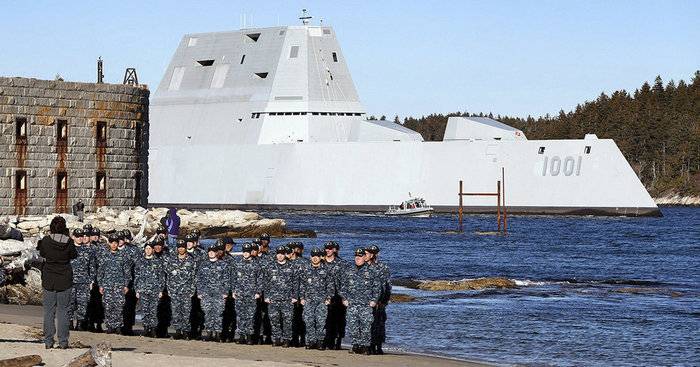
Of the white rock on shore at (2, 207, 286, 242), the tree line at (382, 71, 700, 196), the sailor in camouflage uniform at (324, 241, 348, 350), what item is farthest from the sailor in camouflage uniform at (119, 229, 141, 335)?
the tree line at (382, 71, 700, 196)

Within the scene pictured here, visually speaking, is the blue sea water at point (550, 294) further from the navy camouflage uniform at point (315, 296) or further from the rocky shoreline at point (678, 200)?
the rocky shoreline at point (678, 200)

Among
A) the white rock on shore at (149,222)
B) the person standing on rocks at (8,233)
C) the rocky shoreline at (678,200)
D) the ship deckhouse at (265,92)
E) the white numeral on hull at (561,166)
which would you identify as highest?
the ship deckhouse at (265,92)

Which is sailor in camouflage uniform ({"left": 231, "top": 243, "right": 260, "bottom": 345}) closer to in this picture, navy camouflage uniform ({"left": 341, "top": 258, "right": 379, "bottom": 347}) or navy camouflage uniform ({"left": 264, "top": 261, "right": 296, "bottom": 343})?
navy camouflage uniform ({"left": 264, "top": 261, "right": 296, "bottom": 343})

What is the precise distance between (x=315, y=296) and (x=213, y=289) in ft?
5.42

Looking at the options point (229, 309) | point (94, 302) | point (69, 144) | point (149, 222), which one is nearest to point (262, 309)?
point (229, 309)

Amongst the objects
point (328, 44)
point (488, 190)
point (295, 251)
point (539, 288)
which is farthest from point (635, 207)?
point (295, 251)

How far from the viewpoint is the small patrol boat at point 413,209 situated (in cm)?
7881

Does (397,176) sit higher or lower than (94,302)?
higher

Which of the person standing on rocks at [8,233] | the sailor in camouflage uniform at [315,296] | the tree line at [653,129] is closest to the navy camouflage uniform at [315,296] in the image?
the sailor in camouflage uniform at [315,296]

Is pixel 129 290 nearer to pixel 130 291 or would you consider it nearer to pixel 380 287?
pixel 130 291

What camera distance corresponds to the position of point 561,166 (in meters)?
73.8

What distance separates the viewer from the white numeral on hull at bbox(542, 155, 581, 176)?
73125mm

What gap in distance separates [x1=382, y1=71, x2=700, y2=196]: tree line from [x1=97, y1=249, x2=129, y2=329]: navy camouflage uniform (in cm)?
10784

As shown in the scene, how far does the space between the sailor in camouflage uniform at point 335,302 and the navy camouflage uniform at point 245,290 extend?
1.07 m
